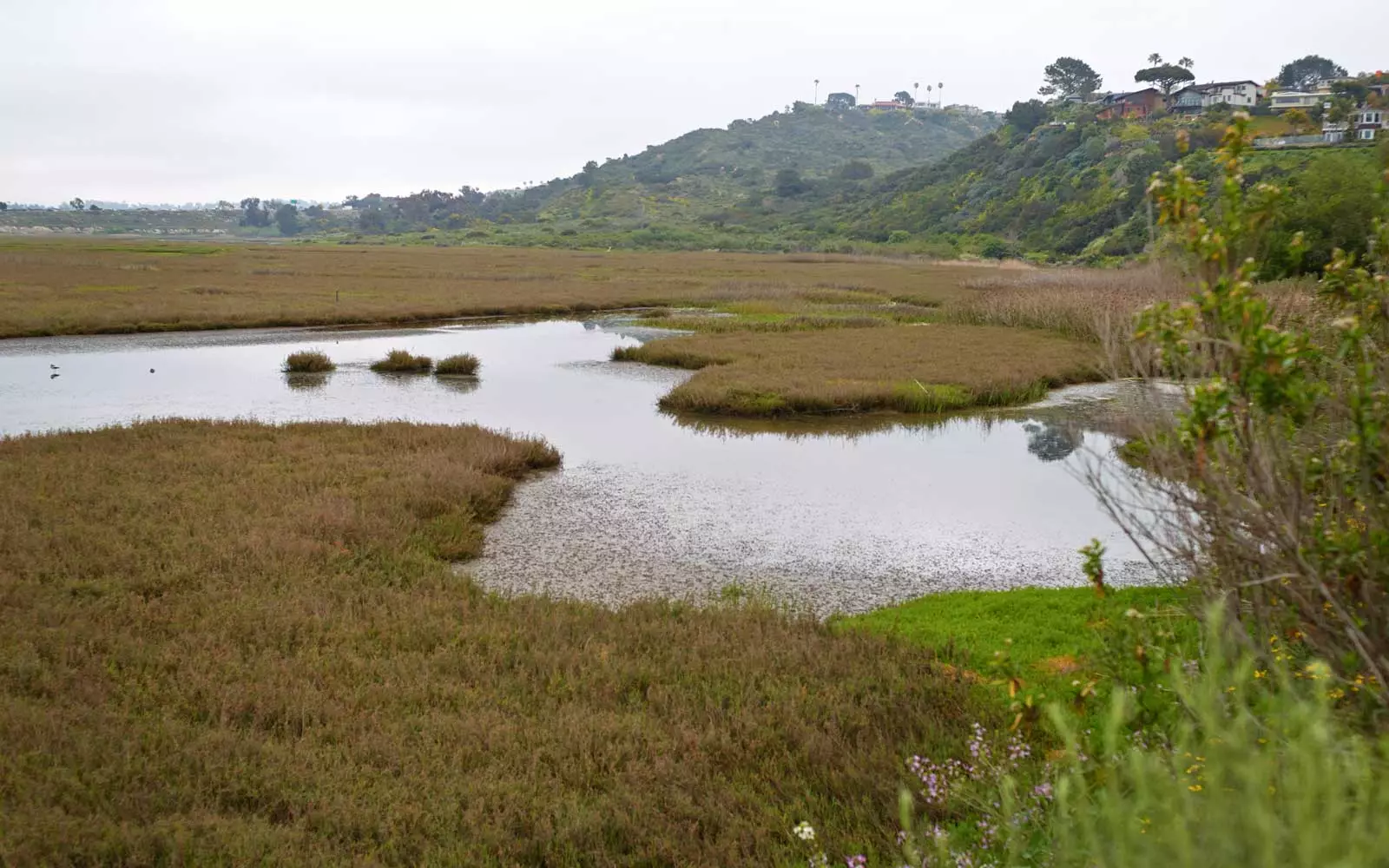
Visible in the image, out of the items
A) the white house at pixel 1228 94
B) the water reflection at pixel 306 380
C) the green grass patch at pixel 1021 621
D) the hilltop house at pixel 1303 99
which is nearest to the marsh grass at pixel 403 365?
the water reflection at pixel 306 380

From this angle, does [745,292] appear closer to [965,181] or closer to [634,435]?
[634,435]

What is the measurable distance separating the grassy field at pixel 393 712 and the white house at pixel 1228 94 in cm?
12647

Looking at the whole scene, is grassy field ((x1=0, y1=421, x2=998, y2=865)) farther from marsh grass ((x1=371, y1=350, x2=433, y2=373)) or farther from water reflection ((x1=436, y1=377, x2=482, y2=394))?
marsh grass ((x1=371, y1=350, x2=433, y2=373))

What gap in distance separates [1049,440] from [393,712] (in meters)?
15.1

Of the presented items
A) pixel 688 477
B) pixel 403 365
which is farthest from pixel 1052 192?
pixel 688 477

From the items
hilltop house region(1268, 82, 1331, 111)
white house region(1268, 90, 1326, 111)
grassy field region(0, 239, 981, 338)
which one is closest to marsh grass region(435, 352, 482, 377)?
grassy field region(0, 239, 981, 338)

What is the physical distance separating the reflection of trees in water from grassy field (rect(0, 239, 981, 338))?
27538 mm

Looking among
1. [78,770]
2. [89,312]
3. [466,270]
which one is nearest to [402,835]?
[78,770]

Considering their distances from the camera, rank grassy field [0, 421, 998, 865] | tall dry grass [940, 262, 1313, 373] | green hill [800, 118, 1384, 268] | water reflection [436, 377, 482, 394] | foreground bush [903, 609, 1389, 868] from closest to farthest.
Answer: foreground bush [903, 609, 1389, 868] < grassy field [0, 421, 998, 865] < water reflection [436, 377, 482, 394] < tall dry grass [940, 262, 1313, 373] < green hill [800, 118, 1384, 268]

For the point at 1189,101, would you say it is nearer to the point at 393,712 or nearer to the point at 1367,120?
the point at 1367,120

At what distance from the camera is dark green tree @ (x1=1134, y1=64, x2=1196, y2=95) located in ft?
443

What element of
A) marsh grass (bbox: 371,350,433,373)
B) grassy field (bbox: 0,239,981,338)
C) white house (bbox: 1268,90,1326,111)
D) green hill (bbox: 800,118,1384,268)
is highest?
white house (bbox: 1268,90,1326,111)

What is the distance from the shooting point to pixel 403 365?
26688 millimetres

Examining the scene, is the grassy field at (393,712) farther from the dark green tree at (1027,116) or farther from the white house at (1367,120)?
the dark green tree at (1027,116)
